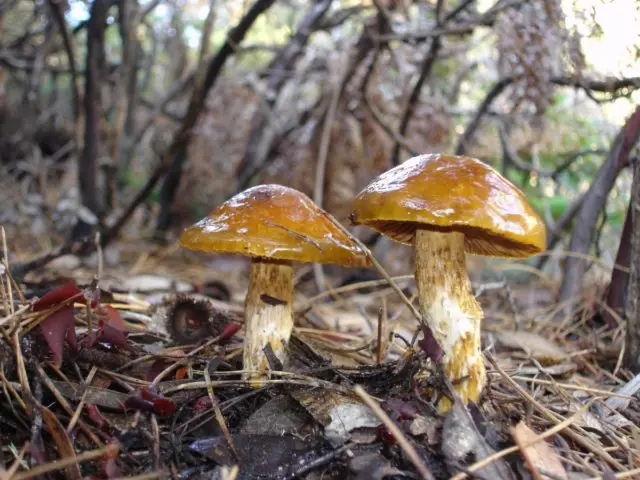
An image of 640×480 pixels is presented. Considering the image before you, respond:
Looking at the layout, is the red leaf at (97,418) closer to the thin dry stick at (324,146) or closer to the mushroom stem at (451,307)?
the mushroom stem at (451,307)

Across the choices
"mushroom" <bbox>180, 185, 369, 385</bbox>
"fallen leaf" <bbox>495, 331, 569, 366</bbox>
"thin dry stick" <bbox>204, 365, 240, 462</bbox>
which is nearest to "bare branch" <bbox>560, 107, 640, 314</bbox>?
"fallen leaf" <bbox>495, 331, 569, 366</bbox>

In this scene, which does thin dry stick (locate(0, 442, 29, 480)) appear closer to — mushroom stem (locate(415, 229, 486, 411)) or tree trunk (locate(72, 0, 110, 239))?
mushroom stem (locate(415, 229, 486, 411))

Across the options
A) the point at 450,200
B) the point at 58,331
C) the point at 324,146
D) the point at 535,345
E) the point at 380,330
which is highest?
the point at 324,146

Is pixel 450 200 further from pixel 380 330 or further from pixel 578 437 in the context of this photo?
pixel 578 437

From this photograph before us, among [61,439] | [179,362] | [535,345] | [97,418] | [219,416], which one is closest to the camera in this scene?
[61,439]

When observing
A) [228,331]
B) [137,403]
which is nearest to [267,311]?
[228,331]

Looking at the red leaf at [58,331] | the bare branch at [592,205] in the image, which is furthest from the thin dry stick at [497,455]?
the bare branch at [592,205]
